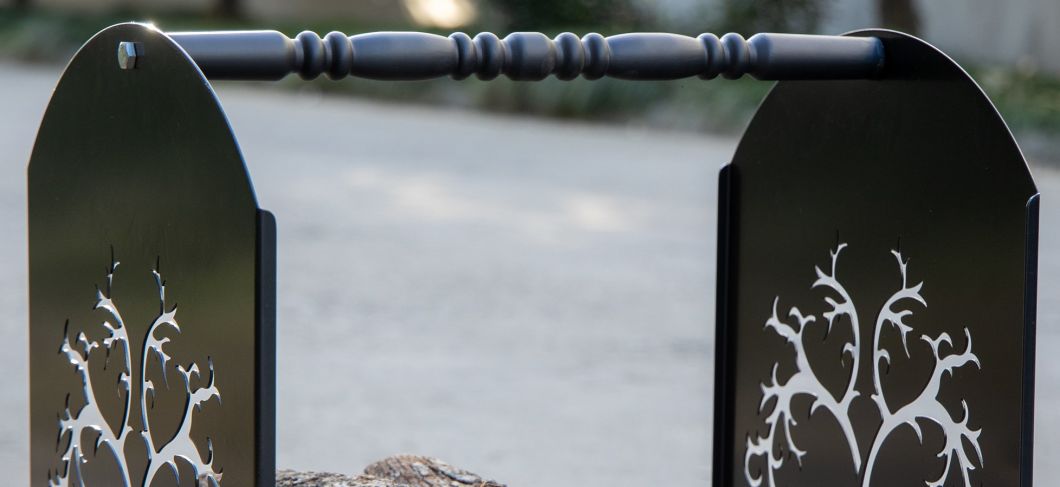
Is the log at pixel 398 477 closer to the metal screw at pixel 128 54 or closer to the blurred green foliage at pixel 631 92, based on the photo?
the metal screw at pixel 128 54

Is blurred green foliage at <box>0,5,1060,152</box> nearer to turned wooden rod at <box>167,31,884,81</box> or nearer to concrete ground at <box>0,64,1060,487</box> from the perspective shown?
concrete ground at <box>0,64,1060,487</box>

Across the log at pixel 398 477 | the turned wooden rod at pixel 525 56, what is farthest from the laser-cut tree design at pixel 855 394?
the log at pixel 398 477

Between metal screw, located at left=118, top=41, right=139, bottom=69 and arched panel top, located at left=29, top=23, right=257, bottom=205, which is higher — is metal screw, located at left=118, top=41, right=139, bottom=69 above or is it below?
above

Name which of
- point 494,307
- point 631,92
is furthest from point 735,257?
point 631,92

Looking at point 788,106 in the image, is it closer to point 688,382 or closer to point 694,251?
point 688,382

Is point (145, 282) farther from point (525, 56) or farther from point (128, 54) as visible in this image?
point (525, 56)

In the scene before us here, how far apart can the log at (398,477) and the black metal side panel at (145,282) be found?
1.42 feet

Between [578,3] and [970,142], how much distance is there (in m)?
11.2

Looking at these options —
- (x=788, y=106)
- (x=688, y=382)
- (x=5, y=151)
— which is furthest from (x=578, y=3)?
(x=788, y=106)

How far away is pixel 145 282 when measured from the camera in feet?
4.90

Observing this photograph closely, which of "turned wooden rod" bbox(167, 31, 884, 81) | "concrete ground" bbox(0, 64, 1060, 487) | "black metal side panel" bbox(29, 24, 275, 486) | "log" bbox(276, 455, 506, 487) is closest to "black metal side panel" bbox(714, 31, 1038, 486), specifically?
"turned wooden rod" bbox(167, 31, 884, 81)

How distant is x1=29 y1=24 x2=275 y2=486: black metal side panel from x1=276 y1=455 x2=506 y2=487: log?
→ 43cm

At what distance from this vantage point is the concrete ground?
12.1ft

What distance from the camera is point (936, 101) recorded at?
5.61 feet
